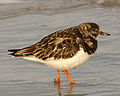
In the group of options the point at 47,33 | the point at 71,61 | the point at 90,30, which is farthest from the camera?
the point at 47,33

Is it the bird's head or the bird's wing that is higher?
the bird's head

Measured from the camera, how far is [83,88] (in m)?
7.15

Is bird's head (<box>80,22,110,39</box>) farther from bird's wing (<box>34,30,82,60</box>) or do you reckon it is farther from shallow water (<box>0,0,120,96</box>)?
shallow water (<box>0,0,120,96</box>)

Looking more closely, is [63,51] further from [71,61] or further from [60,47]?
[71,61]

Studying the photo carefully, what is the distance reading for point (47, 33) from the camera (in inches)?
412

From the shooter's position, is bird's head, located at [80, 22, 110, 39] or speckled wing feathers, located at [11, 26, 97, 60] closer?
speckled wing feathers, located at [11, 26, 97, 60]

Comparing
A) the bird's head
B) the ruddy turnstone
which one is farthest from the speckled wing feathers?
the bird's head

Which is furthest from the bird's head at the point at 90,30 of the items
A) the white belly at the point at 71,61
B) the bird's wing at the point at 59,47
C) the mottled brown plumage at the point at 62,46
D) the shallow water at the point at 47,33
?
the shallow water at the point at 47,33

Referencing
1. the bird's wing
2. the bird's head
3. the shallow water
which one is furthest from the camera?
the bird's head

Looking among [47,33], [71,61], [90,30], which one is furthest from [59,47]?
[47,33]

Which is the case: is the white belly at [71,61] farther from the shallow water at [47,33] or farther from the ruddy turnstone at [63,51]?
the shallow water at [47,33]

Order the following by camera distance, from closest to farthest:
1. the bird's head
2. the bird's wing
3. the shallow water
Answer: the shallow water < the bird's wing < the bird's head

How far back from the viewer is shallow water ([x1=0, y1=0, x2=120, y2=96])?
7152 millimetres

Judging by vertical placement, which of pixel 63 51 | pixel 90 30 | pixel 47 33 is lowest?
pixel 47 33
